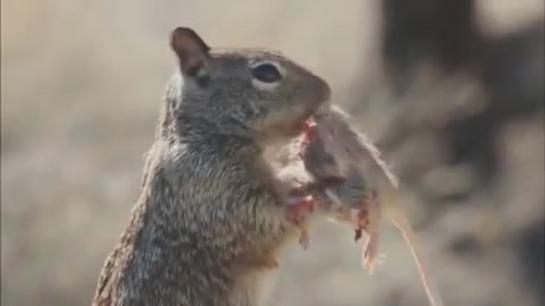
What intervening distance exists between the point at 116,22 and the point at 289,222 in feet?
23.2

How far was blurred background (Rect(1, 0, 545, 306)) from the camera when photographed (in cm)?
882

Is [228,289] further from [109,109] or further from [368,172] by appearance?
[109,109]

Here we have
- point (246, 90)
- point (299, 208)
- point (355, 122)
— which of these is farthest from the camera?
point (355, 122)

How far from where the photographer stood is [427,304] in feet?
27.6

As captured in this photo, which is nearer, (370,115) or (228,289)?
(228,289)

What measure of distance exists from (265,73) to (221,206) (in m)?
0.38

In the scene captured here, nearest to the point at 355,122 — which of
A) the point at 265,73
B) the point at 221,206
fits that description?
the point at 265,73

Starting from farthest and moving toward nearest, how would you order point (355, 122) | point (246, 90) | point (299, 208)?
1. point (355, 122)
2. point (246, 90)
3. point (299, 208)

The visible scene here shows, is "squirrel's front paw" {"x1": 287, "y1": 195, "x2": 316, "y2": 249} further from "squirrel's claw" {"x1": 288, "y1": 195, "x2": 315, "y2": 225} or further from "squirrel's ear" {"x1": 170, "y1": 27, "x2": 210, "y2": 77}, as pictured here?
"squirrel's ear" {"x1": 170, "y1": 27, "x2": 210, "y2": 77}

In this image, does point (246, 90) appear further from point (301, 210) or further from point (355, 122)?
point (355, 122)

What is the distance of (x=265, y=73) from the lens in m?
5.44

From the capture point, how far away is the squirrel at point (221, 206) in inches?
210

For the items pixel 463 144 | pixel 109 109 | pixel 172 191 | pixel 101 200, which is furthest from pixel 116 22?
pixel 172 191

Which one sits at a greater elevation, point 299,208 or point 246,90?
point 246,90
